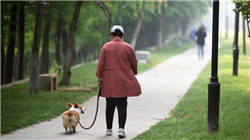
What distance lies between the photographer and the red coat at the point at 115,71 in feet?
27.8

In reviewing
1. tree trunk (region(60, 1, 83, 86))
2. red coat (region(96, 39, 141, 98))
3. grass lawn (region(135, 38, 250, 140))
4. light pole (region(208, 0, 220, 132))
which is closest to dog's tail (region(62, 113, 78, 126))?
red coat (region(96, 39, 141, 98))

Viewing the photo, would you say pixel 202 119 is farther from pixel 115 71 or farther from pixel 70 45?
pixel 70 45

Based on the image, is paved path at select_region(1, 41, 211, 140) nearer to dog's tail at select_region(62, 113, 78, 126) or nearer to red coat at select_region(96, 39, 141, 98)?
dog's tail at select_region(62, 113, 78, 126)

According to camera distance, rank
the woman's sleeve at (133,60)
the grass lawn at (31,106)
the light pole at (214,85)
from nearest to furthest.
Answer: the light pole at (214,85)
the woman's sleeve at (133,60)
the grass lawn at (31,106)

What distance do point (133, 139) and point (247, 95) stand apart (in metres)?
5.78

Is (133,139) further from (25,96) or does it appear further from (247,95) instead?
(25,96)

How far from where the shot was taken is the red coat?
848cm

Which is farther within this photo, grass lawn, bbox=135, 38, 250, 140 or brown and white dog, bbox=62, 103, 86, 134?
brown and white dog, bbox=62, 103, 86, 134

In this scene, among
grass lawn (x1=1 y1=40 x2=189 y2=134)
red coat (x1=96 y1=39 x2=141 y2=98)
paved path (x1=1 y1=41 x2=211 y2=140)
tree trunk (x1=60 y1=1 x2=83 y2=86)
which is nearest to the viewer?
red coat (x1=96 y1=39 x2=141 y2=98)

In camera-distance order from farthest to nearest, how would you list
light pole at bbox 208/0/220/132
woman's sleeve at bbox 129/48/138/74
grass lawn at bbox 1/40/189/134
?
1. grass lawn at bbox 1/40/189/134
2. woman's sleeve at bbox 129/48/138/74
3. light pole at bbox 208/0/220/132

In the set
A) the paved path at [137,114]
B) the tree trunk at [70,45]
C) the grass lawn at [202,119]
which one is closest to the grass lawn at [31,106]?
the paved path at [137,114]

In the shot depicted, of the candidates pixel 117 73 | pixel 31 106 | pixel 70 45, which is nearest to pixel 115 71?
pixel 117 73

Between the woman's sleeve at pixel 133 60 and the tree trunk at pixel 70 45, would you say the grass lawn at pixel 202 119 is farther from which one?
the tree trunk at pixel 70 45

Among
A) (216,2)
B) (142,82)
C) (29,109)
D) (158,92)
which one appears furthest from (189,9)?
(216,2)
